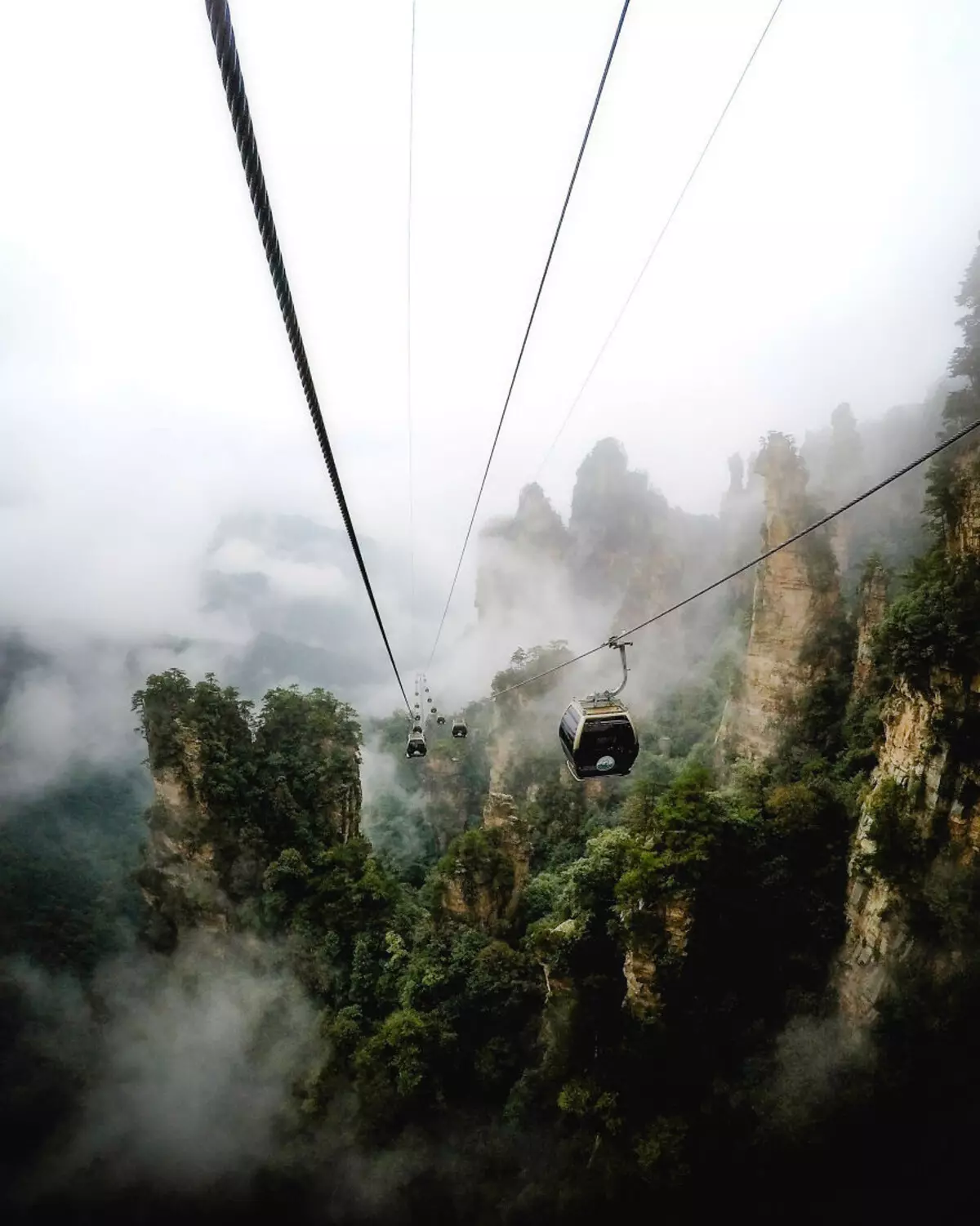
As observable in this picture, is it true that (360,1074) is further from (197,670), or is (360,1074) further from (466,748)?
(197,670)

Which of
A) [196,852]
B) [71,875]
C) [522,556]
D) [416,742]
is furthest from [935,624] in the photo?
[522,556]

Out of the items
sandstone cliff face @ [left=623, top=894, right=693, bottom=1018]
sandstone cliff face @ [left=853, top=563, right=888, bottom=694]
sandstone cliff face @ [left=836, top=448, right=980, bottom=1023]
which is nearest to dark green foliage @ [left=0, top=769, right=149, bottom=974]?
sandstone cliff face @ [left=623, top=894, right=693, bottom=1018]

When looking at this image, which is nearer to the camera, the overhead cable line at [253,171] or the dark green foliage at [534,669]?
the overhead cable line at [253,171]

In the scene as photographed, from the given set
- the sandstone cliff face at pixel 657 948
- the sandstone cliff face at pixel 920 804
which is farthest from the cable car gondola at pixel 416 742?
the sandstone cliff face at pixel 920 804

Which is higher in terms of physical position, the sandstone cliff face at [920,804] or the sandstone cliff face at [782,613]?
the sandstone cliff face at [782,613]

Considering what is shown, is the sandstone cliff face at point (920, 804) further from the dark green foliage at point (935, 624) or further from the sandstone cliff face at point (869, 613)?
the sandstone cliff face at point (869, 613)

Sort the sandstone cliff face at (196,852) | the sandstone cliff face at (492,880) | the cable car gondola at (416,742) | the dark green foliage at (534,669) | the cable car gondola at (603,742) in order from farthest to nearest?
the dark green foliage at (534,669) < the sandstone cliff face at (196,852) < the sandstone cliff face at (492,880) < the cable car gondola at (416,742) < the cable car gondola at (603,742)

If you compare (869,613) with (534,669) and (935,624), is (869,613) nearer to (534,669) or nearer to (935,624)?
(935,624)
